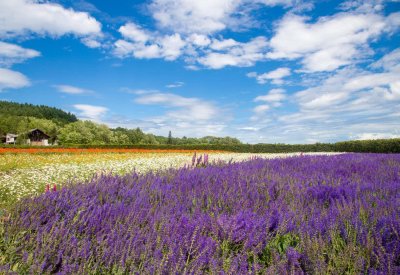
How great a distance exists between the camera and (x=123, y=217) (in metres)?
2.64

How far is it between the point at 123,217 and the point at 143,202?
37 cm

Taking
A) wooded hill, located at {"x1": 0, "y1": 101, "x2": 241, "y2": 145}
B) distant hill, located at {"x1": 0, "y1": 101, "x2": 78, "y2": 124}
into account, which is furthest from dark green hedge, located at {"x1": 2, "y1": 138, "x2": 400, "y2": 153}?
distant hill, located at {"x1": 0, "y1": 101, "x2": 78, "y2": 124}

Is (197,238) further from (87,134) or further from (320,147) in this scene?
(87,134)

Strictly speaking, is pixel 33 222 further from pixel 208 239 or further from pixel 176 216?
pixel 208 239

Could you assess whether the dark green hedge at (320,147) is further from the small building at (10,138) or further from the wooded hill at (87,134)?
the small building at (10,138)

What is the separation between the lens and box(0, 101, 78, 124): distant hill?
415 ft

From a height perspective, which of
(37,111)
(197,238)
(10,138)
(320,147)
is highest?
(37,111)

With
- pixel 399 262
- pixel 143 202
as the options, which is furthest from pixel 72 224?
pixel 399 262

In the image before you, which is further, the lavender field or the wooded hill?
the wooded hill

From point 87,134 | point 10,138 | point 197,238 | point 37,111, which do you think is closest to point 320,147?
point 197,238

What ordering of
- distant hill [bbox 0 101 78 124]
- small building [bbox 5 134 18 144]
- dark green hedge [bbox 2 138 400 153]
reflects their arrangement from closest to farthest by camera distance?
dark green hedge [bbox 2 138 400 153] < small building [bbox 5 134 18 144] < distant hill [bbox 0 101 78 124]

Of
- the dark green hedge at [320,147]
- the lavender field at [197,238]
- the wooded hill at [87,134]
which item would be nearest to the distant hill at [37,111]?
the wooded hill at [87,134]

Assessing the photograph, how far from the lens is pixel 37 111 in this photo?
431 ft

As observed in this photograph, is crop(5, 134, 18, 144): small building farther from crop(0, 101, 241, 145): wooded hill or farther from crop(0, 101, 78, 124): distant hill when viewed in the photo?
crop(0, 101, 78, 124): distant hill
